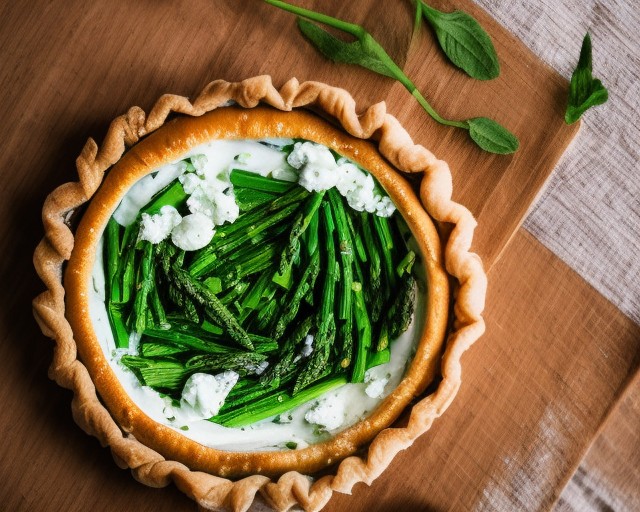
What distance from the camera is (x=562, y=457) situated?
10.4 feet

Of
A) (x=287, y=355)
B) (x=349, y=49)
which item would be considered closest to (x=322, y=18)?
(x=349, y=49)

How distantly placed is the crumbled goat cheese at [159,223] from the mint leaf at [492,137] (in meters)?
1.21

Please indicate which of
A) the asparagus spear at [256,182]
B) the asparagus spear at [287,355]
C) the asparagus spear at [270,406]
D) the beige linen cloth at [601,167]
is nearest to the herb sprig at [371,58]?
the beige linen cloth at [601,167]

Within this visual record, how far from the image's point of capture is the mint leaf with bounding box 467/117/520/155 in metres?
3.02

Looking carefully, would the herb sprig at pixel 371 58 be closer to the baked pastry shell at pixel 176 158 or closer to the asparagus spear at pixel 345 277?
the baked pastry shell at pixel 176 158

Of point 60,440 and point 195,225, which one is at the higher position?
point 195,225

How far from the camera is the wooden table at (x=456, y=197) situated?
305 cm

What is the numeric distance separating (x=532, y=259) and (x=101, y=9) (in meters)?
2.03

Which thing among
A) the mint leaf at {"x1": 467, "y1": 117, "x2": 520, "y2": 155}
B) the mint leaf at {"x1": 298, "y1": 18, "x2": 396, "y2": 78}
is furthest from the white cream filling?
the mint leaf at {"x1": 467, "y1": 117, "x2": 520, "y2": 155}

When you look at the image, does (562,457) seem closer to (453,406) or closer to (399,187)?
(453,406)

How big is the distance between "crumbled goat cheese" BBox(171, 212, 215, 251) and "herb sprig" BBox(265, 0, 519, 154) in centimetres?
84

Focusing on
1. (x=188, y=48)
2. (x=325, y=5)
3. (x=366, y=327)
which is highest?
(x=325, y=5)

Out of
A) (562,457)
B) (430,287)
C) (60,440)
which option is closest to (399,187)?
(430,287)

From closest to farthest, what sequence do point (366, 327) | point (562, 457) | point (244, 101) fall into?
point (244, 101)
point (366, 327)
point (562, 457)
